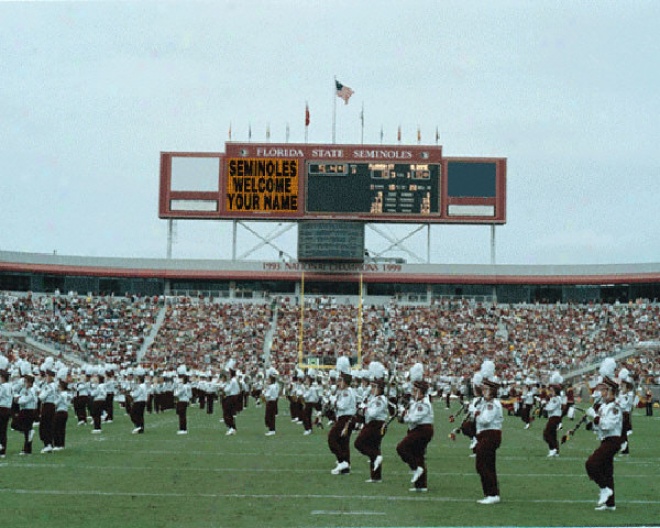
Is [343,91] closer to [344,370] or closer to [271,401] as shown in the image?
[271,401]

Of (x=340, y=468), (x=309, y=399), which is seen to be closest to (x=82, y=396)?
(x=309, y=399)

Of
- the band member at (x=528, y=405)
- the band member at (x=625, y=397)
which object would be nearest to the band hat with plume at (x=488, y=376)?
the band member at (x=625, y=397)

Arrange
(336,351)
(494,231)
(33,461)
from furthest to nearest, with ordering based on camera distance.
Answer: (494,231) < (336,351) < (33,461)

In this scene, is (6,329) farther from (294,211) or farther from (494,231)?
(494,231)

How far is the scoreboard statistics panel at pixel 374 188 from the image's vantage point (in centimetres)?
5591

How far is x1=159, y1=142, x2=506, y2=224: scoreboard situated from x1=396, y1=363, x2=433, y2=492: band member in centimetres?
4118

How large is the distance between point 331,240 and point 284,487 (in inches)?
1673

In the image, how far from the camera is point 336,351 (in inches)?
2156

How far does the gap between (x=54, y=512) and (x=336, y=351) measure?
140 ft

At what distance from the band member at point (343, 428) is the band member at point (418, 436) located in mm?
1898

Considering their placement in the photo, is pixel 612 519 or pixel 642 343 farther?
pixel 642 343

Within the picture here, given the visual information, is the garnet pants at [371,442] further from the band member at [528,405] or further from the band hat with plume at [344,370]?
the band member at [528,405]

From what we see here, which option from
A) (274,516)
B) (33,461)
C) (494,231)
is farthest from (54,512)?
(494,231)

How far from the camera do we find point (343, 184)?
56.3m
